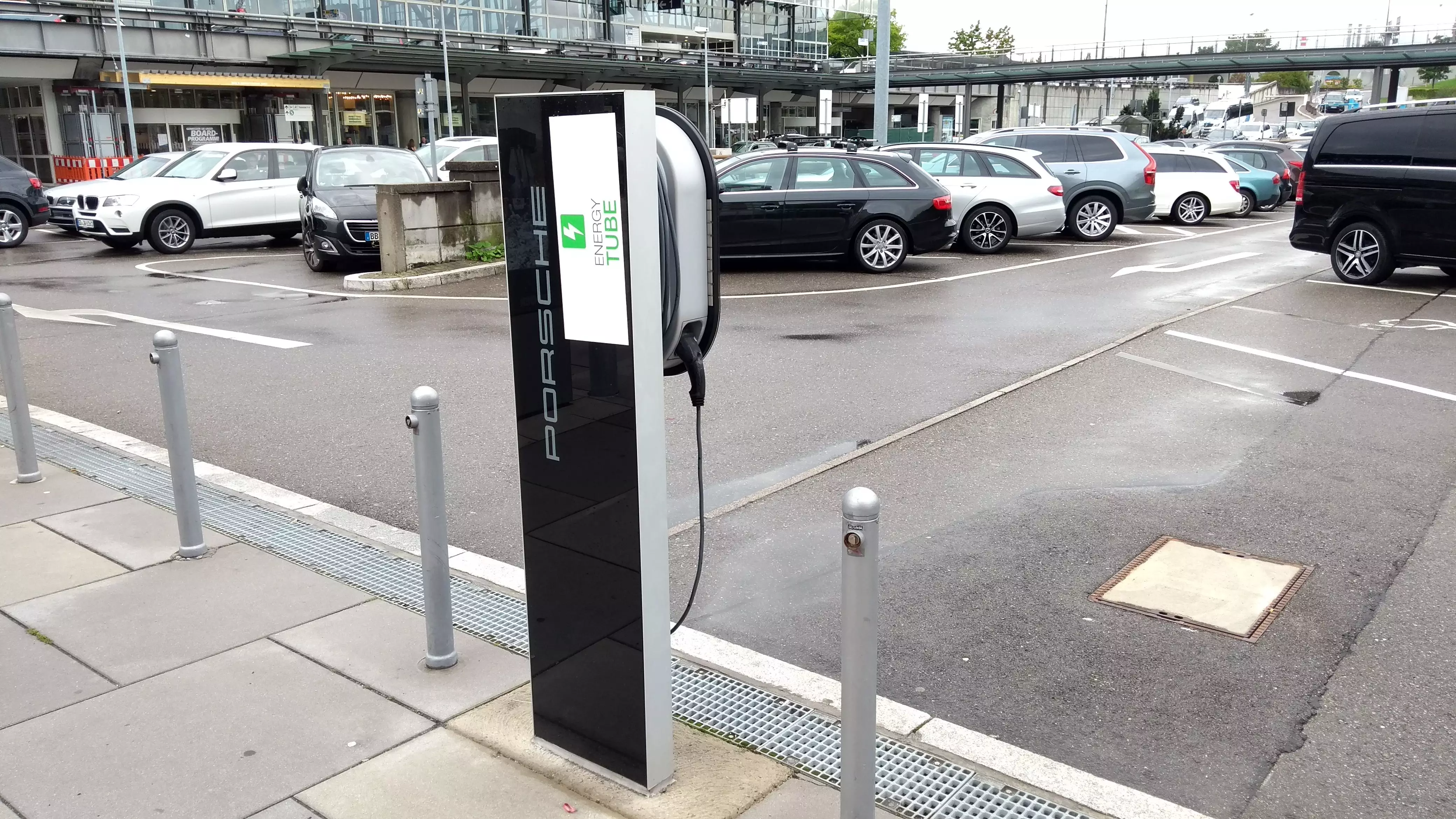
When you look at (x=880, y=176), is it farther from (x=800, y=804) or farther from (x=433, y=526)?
(x=800, y=804)

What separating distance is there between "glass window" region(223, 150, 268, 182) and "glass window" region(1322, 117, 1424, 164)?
15.6 metres

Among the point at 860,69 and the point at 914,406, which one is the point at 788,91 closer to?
the point at 860,69

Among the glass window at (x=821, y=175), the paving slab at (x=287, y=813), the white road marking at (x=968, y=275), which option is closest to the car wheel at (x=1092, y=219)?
the white road marking at (x=968, y=275)

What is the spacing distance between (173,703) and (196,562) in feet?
4.59

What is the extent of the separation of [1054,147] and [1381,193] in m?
7.40

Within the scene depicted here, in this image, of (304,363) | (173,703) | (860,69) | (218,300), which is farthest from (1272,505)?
(860,69)

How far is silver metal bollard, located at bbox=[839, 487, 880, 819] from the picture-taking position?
106 inches

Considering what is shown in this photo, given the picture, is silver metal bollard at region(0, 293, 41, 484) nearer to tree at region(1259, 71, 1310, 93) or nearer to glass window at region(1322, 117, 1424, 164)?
glass window at region(1322, 117, 1424, 164)

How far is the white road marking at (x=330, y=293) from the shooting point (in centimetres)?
1353

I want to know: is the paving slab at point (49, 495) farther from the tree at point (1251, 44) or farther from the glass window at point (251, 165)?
the tree at point (1251, 44)

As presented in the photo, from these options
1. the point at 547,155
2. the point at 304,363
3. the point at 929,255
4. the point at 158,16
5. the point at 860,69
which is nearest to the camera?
the point at 547,155

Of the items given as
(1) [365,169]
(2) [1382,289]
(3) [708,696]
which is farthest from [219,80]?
(3) [708,696]

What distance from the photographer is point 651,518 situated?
3195mm

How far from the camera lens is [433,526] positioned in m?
Answer: 3.99
